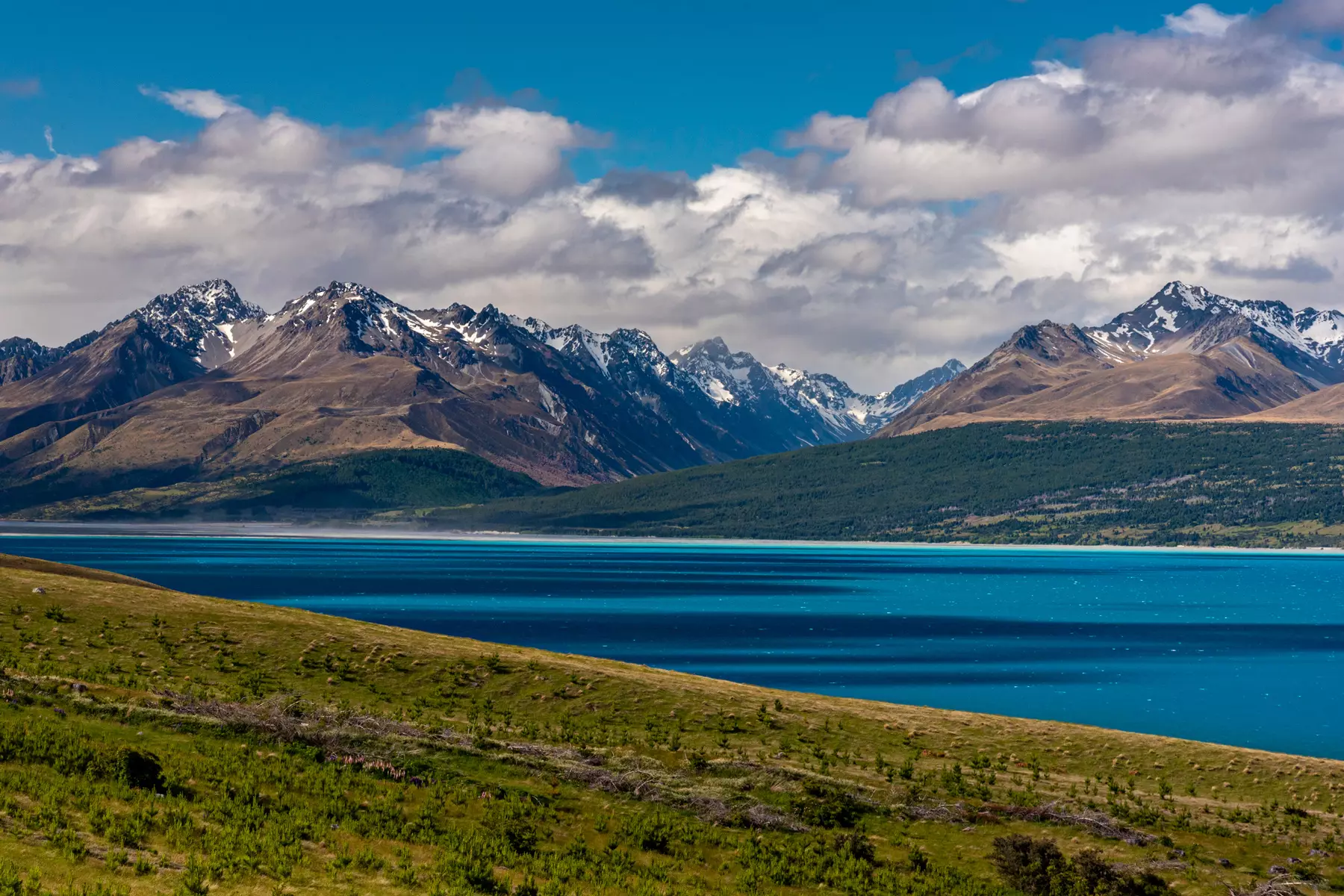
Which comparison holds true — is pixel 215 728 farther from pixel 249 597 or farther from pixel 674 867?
pixel 249 597

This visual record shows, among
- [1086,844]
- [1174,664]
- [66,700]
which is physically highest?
[66,700]

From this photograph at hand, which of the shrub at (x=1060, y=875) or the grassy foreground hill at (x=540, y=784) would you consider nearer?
the grassy foreground hill at (x=540, y=784)

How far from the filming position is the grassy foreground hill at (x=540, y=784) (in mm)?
32438

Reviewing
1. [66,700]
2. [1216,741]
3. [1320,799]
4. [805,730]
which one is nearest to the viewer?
[66,700]

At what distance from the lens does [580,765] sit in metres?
44.7

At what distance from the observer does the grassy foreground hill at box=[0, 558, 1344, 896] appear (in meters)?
32.4

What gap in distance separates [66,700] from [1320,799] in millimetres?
49438

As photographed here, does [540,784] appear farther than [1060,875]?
Yes

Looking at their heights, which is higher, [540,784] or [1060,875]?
[540,784]

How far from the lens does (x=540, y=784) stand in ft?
139

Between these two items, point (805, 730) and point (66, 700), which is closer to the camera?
point (66, 700)

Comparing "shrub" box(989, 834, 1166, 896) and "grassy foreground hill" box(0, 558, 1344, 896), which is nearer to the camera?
"grassy foreground hill" box(0, 558, 1344, 896)

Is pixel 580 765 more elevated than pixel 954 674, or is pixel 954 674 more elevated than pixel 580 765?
pixel 580 765

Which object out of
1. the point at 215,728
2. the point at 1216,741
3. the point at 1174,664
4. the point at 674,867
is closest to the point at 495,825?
the point at 674,867
